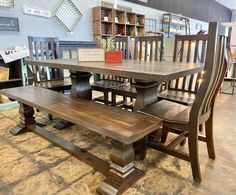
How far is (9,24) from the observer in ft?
12.1

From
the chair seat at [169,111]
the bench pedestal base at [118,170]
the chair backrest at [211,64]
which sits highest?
the chair backrest at [211,64]

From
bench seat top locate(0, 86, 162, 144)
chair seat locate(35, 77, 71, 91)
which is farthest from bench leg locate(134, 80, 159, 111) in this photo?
chair seat locate(35, 77, 71, 91)

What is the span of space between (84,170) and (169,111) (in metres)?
0.85

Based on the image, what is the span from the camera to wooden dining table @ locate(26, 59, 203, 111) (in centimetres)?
127

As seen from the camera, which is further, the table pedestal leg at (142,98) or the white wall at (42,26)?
the white wall at (42,26)

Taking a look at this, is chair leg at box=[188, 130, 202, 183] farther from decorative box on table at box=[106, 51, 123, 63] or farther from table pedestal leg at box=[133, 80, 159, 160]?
decorative box on table at box=[106, 51, 123, 63]

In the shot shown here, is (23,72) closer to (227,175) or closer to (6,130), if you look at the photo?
(6,130)

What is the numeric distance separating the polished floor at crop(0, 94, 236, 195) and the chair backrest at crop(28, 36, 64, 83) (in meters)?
1.00

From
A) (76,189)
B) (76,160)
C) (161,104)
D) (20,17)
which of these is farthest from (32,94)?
(20,17)

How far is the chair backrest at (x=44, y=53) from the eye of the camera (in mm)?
2781

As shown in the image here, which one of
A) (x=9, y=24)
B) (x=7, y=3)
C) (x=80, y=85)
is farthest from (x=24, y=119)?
(x=7, y=3)

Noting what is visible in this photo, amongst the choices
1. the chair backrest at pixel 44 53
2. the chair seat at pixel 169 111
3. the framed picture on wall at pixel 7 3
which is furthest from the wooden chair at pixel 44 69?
the chair seat at pixel 169 111

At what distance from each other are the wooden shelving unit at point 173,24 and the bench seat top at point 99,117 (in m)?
6.71

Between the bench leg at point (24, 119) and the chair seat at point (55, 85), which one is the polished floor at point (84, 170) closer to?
the bench leg at point (24, 119)
